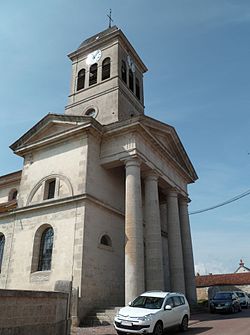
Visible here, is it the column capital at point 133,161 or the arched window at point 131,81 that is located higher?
the arched window at point 131,81

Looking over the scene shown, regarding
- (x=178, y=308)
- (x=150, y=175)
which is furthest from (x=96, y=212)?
(x=178, y=308)

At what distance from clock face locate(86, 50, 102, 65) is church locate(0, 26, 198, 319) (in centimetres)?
622

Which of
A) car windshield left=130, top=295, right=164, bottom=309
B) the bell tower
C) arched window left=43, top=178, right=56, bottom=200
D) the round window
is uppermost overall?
the bell tower

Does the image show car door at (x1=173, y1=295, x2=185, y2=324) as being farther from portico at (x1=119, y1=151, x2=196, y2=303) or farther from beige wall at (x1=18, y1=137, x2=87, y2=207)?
beige wall at (x1=18, y1=137, x2=87, y2=207)

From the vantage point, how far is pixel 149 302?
12211 millimetres

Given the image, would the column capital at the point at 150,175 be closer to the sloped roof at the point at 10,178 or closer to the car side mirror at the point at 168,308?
the car side mirror at the point at 168,308

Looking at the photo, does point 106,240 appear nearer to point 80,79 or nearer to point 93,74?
point 93,74

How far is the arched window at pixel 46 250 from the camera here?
18.0m

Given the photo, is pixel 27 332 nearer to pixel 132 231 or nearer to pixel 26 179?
pixel 132 231

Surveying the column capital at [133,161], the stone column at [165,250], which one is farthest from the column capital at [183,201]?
the column capital at [133,161]

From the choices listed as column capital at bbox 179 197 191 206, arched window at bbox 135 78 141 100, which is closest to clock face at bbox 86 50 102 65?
arched window at bbox 135 78 141 100

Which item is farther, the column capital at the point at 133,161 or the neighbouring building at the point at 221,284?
the neighbouring building at the point at 221,284

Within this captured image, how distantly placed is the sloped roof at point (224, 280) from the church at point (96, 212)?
60.3ft

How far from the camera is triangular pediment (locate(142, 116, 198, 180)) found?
2130 centimetres
